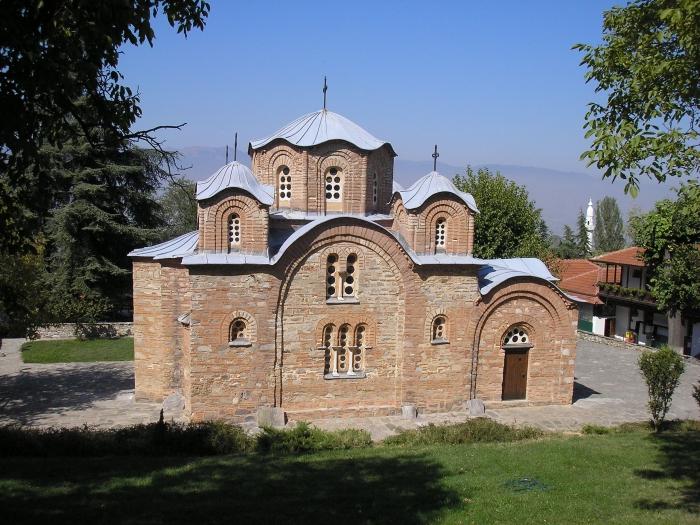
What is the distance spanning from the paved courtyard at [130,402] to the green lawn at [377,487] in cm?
326

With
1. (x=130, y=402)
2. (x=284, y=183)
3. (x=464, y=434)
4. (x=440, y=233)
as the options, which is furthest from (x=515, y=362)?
(x=130, y=402)

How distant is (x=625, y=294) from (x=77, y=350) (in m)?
25.1

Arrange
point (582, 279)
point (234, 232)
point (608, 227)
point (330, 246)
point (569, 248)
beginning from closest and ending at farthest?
point (234, 232) < point (330, 246) < point (582, 279) < point (569, 248) < point (608, 227)

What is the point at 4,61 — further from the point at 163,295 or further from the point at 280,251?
the point at 163,295

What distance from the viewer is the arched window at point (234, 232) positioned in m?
14.6

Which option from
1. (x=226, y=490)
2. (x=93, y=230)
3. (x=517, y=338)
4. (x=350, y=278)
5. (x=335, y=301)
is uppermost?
(x=93, y=230)

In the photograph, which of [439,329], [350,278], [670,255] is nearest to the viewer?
[350,278]

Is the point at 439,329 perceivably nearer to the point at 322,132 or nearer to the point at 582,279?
the point at 322,132

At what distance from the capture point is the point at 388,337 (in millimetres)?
15562

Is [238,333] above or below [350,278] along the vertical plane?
below

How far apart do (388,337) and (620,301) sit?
62.8 feet

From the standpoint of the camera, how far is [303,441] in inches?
489

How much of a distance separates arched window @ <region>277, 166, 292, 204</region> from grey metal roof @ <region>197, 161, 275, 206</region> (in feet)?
5.42

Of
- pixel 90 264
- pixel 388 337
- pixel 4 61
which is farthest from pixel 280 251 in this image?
pixel 90 264
